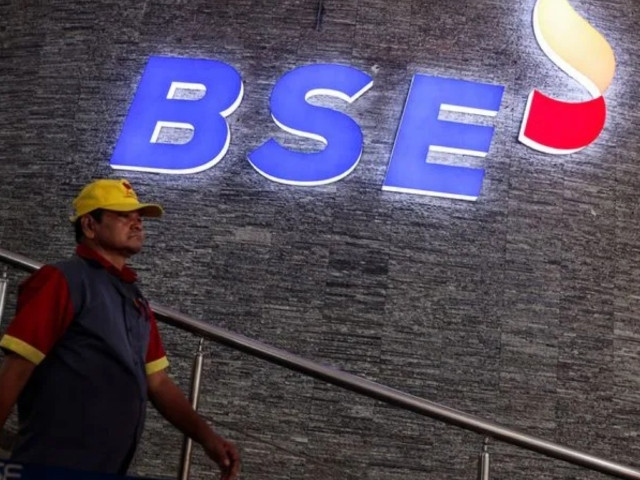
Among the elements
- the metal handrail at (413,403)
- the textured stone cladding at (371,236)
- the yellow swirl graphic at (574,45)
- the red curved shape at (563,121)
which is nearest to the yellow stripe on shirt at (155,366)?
the metal handrail at (413,403)

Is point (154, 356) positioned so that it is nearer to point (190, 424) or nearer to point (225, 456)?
point (190, 424)

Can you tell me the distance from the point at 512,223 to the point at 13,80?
3.30 metres

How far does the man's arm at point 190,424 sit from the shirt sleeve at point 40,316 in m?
0.44

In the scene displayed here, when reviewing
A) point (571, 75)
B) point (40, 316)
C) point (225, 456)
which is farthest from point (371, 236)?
point (40, 316)

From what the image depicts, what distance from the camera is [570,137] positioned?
6.12m

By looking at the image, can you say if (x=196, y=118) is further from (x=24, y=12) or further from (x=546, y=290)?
(x=546, y=290)

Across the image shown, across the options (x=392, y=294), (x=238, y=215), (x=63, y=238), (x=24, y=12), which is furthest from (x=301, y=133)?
(x=24, y=12)

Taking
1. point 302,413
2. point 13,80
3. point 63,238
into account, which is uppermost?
point 13,80

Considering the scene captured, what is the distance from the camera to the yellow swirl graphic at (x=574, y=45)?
6227 mm

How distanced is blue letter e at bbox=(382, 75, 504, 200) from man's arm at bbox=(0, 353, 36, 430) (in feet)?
12.3

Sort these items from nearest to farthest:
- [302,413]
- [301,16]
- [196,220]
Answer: [302,413] < [196,220] < [301,16]

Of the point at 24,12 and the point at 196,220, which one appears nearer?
the point at 196,220

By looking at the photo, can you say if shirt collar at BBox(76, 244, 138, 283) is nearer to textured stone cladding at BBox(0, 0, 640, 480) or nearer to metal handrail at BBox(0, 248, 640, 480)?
metal handrail at BBox(0, 248, 640, 480)

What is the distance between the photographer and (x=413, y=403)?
3357 mm
